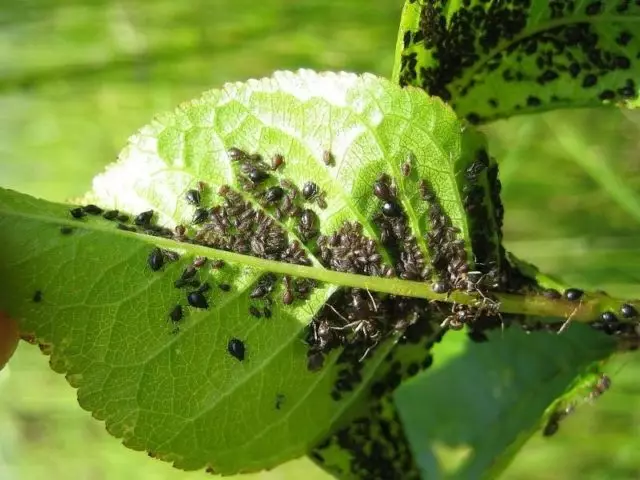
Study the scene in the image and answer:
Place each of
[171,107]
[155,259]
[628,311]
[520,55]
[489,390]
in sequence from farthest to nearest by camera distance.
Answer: [171,107], [489,390], [520,55], [628,311], [155,259]

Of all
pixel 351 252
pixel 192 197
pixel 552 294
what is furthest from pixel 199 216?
pixel 552 294

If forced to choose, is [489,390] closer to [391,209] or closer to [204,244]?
[391,209]

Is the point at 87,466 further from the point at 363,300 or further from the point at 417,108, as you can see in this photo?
the point at 417,108

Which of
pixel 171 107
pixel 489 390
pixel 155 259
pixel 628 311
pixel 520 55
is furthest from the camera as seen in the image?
pixel 171 107

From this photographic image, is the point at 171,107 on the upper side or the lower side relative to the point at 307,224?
lower

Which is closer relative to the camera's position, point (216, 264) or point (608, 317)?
point (216, 264)

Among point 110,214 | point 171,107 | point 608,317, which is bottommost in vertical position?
point 171,107

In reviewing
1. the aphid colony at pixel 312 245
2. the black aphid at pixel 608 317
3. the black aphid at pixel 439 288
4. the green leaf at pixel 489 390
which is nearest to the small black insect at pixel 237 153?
the aphid colony at pixel 312 245

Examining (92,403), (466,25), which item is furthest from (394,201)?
(92,403)
